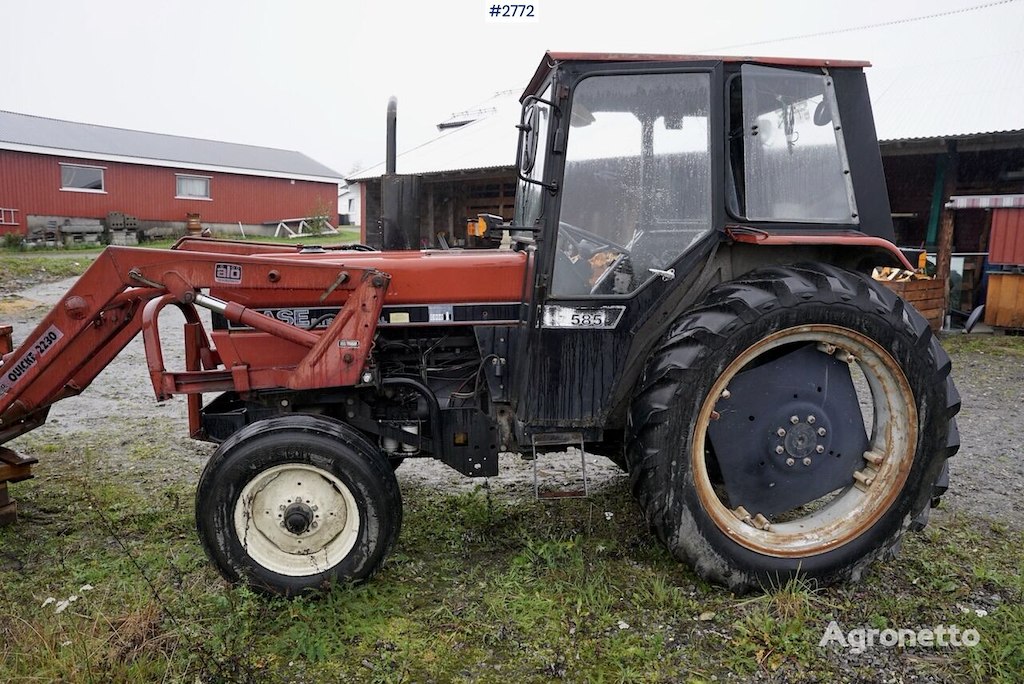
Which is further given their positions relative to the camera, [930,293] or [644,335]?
[930,293]

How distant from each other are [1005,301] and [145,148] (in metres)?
27.4

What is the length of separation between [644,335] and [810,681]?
4.88 ft

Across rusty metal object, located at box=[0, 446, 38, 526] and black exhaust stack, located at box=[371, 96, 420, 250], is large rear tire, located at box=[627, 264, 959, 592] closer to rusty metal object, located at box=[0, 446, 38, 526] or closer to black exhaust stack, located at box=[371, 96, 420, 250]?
black exhaust stack, located at box=[371, 96, 420, 250]

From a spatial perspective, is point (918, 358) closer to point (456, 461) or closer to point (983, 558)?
point (983, 558)

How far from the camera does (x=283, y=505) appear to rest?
9.99 ft

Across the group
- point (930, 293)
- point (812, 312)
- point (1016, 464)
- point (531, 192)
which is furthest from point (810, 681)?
point (930, 293)

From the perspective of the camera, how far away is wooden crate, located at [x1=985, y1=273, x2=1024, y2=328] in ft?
32.3

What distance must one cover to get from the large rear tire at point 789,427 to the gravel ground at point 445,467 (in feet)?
4.30

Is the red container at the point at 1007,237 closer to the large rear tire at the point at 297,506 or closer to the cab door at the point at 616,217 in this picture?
the cab door at the point at 616,217

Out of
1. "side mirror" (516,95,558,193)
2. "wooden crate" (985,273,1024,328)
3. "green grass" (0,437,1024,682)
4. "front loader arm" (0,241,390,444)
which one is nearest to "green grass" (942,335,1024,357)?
"wooden crate" (985,273,1024,328)

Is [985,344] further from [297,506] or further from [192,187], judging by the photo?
[192,187]

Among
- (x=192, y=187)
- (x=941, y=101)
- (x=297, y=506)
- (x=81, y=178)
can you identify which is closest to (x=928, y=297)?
(x=941, y=101)

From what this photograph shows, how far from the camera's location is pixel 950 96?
11.6m

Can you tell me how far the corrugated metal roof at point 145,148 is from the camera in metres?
23.7
